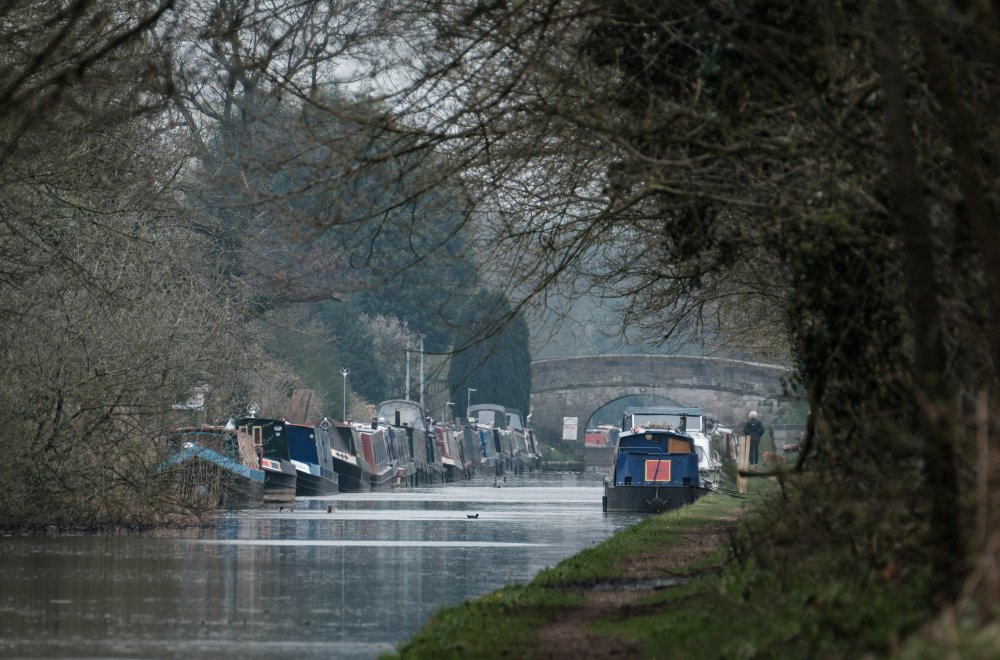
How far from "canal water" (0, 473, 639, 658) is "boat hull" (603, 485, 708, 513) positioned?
4634mm

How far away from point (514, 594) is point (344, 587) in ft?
10.9

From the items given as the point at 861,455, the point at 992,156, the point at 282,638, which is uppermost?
the point at 992,156

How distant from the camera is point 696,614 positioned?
12109mm

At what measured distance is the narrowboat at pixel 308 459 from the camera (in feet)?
159

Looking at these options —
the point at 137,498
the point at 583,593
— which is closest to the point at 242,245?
the point at 137,498

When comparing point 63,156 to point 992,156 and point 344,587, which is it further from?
point 992,156

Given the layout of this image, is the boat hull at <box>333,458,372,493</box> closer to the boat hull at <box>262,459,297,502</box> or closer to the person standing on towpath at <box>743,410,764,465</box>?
the boat hull at <box>262,459,297,502</box>

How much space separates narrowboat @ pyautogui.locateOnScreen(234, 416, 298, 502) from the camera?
143 ft

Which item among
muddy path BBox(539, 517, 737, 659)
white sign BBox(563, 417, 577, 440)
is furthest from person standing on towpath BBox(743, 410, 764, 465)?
white sign BBox(563, 417, 577, 440)

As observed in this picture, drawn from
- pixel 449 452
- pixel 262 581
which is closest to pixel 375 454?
pixel 449 452

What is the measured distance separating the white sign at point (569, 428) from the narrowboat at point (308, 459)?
50.0 metres

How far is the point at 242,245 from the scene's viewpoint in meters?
46.4

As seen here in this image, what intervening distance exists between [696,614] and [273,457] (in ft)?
118

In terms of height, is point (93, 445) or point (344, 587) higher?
point (93, 445)
